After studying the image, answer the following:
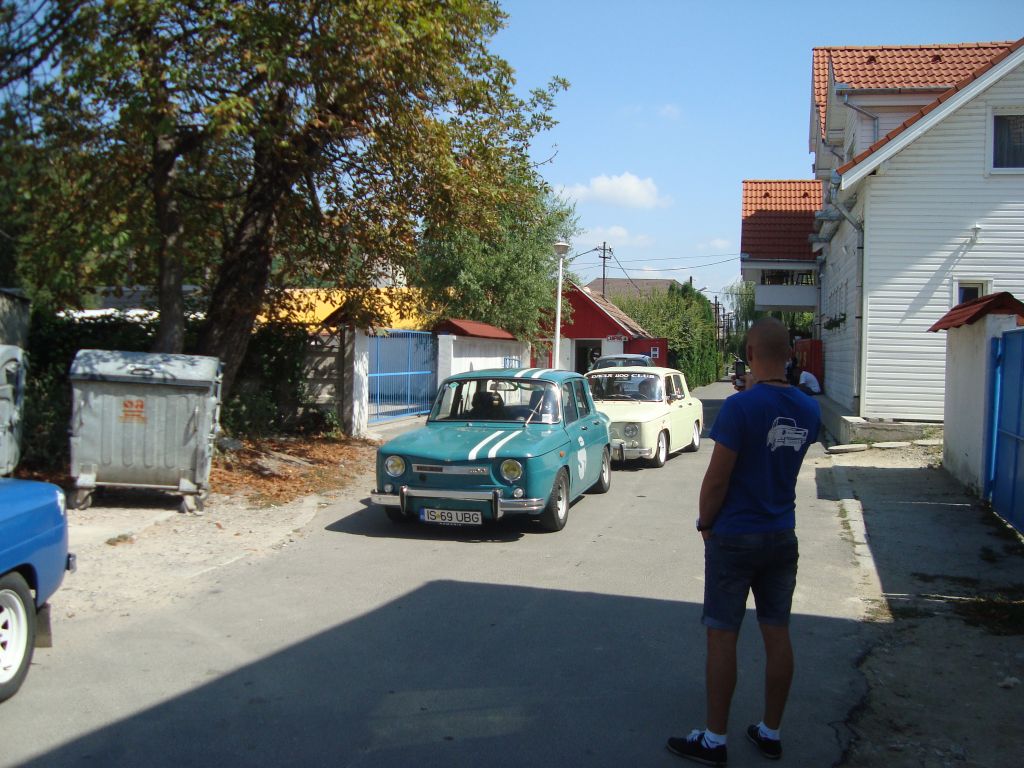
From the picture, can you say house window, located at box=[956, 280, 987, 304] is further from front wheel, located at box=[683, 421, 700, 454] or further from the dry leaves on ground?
the dry leaves on ground

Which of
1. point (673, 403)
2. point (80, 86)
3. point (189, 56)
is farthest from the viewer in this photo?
point (673, 403)

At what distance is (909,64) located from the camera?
19.8 m

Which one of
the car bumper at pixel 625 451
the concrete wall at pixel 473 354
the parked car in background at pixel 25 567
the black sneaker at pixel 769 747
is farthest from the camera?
the concrete wall at pixel 473 354

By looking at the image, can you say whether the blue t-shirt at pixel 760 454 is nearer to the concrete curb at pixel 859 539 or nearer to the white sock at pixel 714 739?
the white sock at pixel 714 739

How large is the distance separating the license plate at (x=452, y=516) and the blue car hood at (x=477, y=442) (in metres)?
0.48

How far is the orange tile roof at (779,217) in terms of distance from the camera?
90.7 ft

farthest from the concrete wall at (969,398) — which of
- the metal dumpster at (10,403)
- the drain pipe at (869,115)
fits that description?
the metal dumpster at (10,403)

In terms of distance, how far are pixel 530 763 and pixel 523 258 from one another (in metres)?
23.8

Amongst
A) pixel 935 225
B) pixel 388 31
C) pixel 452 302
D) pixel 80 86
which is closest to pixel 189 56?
pixel 80 86

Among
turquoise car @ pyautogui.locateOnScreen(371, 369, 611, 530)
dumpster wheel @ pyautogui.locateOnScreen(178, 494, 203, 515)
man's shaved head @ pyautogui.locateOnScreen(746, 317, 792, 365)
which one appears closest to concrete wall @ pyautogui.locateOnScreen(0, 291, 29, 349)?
dumpster wheel @ pyautogui.locateOnScreen(178, 494, 203, 515)

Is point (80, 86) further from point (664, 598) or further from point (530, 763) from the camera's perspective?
point (530, 763)

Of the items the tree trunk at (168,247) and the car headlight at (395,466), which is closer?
the car headlight at (395,466)

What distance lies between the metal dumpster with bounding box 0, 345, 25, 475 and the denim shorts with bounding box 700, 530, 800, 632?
25.4ft

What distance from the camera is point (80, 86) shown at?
935 cm
